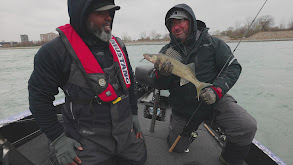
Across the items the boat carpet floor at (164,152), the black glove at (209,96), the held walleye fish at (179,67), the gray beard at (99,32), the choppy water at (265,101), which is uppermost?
the gray beard at (99,32)

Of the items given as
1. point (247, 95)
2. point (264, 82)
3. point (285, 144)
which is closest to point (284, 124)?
point (285, 144)

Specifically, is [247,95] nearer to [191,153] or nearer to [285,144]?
[285,144]

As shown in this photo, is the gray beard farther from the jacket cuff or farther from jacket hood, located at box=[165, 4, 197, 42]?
the jacket cuff

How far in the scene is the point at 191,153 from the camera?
9.32 ft

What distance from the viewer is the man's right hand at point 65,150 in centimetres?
160

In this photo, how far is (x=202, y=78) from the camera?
8.89 feet

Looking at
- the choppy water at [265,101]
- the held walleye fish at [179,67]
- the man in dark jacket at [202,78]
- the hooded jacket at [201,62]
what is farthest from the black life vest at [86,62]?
the choppy water at [265,101]

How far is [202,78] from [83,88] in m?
1.90

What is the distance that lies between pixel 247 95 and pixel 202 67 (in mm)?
7589

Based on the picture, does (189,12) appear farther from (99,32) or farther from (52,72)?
(52,72)

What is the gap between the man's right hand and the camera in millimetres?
1604

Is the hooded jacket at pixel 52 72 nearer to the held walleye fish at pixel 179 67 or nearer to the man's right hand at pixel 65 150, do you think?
the man's right hand at pixel 65 150

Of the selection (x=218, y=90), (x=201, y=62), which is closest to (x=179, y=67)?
(x=201, y=62)

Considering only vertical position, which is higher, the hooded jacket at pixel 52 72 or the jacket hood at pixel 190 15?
the jacket hood at pixel 190 15
